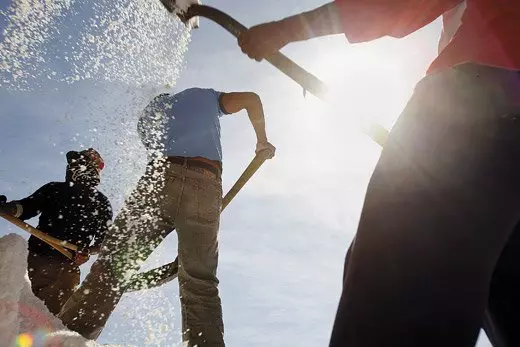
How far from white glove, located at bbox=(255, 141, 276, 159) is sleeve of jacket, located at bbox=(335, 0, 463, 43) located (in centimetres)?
294

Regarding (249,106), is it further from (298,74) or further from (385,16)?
(385,16)

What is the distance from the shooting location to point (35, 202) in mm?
4816

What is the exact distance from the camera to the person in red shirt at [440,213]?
2.63 feet

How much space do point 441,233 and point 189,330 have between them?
218 cm

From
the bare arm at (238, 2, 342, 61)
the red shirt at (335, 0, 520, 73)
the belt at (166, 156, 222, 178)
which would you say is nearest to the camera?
the red shirt at (335, 0, 520, 73)

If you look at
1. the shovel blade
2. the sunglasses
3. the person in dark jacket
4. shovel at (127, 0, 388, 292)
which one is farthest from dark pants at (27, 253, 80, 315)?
the shovel blade

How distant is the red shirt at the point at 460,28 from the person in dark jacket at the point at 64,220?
432 cm

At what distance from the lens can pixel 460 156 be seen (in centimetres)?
84

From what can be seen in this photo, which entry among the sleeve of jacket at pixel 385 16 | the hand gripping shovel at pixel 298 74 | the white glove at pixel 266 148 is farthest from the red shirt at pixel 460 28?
the white glove at pixel 266 148

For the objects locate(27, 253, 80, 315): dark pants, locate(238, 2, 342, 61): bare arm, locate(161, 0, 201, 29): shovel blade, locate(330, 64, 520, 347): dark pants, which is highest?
locate(27, 253, 80, 315): dark pants

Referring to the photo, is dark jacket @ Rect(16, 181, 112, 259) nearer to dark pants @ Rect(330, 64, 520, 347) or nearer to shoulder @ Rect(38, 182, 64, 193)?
shoulder @ Rect(38, 182, 64, 193)

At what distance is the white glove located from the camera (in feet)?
13.2

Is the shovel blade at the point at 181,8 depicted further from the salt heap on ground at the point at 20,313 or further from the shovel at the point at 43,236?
the shovel at the point at 43,236

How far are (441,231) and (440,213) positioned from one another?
0.10 ft
